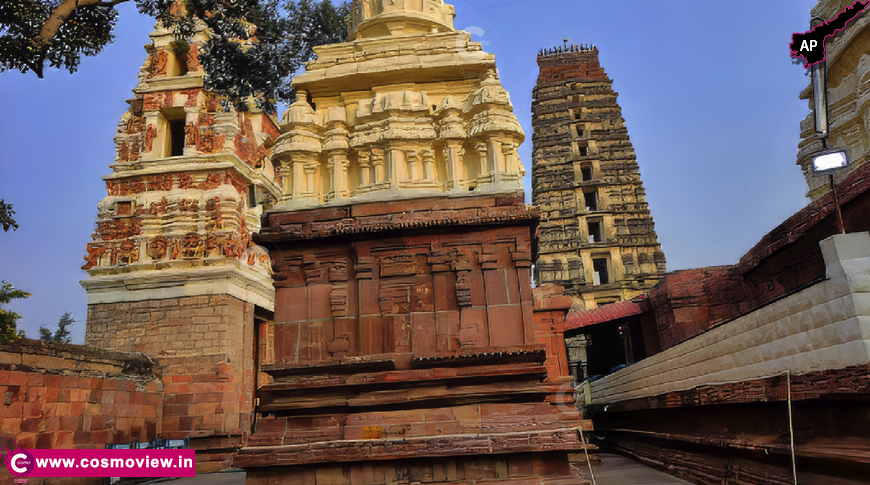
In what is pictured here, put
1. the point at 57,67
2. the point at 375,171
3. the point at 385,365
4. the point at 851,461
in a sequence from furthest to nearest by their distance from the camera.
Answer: the point at 57,67 → the point at 375,171 → the point at 385,365 → the point at 851,461

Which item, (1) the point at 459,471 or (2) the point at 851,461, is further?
(1) the point at 459,471

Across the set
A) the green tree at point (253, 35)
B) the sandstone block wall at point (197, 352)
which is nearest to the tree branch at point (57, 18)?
the green tree at point (253, 35)

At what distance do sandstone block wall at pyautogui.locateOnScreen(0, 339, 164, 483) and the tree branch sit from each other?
6667 millimetres

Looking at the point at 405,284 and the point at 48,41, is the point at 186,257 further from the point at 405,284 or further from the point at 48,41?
the point at 405,284

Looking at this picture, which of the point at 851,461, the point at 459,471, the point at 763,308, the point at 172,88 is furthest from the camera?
the point at 172,88

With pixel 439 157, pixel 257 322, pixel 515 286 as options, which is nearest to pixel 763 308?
pixel 515 286

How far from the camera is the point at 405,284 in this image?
30.6 feet

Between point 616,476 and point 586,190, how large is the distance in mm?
26726

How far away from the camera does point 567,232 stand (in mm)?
33500

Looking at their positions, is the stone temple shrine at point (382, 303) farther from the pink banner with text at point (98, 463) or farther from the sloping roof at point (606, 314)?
the sloping roof at point (606, 314)

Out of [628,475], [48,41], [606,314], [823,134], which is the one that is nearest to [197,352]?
[48,41]

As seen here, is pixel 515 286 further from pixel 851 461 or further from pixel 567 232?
pixel 567 232

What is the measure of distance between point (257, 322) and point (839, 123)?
17200 mm

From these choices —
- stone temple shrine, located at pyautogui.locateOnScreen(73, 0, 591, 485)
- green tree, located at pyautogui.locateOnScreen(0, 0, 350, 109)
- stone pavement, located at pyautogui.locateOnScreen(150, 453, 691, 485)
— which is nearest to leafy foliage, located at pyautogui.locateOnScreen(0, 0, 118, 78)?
green tree, located at pyautogui.locateOnScreen(0, 0, 350, 109)
